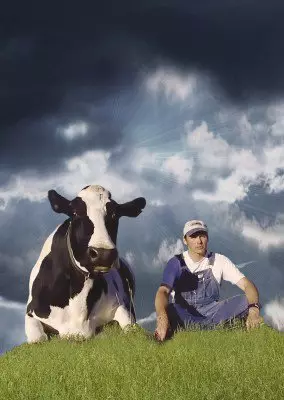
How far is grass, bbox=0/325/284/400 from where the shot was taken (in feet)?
25.7

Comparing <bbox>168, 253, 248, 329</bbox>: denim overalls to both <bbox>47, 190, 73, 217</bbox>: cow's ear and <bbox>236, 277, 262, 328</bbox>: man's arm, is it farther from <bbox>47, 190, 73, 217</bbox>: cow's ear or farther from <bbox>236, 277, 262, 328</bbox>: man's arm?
<bbox>47, 190, 73, 217</bbox>: cow's ear

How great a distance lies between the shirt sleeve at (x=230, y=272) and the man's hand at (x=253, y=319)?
2.15ft

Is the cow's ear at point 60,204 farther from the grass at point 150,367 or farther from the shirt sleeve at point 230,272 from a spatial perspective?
the shirt sleeve at point 230,272

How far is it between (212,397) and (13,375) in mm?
2931

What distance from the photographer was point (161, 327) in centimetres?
1131

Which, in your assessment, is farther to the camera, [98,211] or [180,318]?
[180,318]

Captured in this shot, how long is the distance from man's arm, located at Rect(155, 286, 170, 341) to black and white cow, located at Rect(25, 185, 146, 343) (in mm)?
658

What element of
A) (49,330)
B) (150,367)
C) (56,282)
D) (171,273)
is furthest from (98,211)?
(150,367)

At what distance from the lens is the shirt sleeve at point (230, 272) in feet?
41.3

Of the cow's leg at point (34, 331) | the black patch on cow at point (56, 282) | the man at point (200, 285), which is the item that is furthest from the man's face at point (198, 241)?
the cow's leg at point (34, 331)

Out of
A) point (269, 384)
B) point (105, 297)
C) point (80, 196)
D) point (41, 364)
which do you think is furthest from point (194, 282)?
point (269, 384)

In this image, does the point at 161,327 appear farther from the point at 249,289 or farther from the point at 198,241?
the point at 249,289

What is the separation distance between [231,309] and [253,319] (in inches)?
22.4

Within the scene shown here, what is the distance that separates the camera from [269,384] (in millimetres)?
8203
